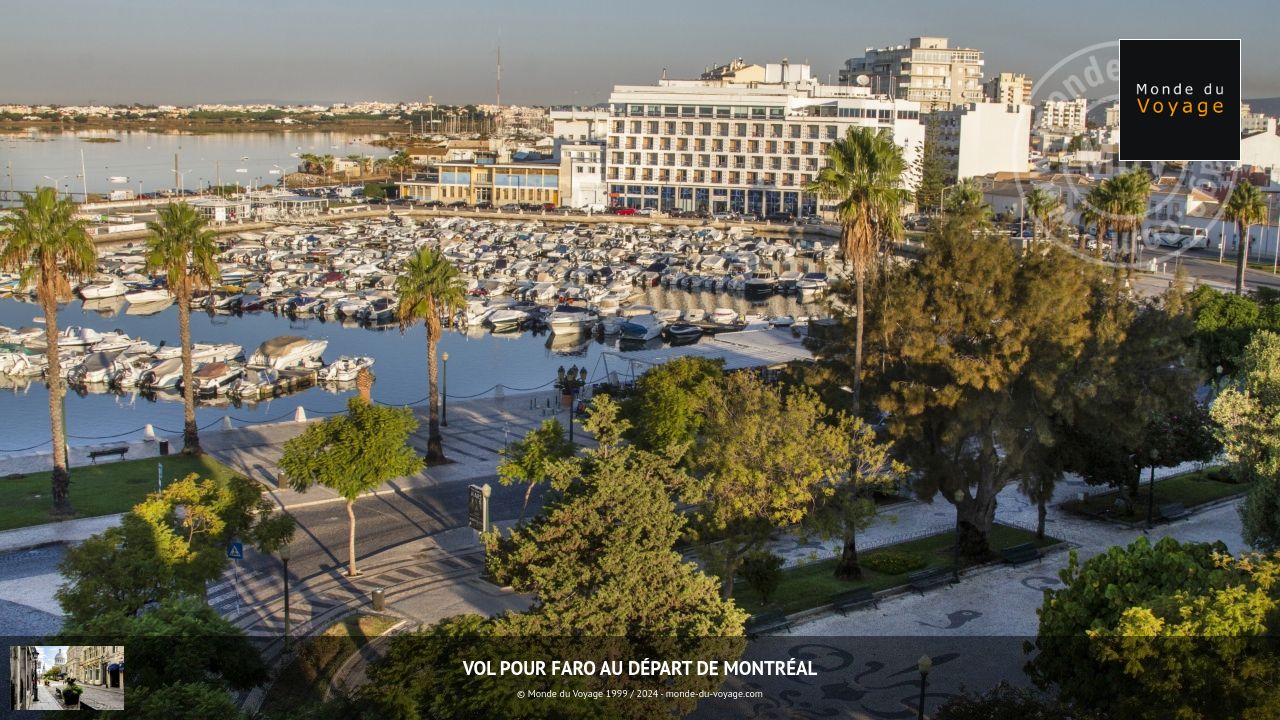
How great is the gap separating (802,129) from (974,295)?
91023mm

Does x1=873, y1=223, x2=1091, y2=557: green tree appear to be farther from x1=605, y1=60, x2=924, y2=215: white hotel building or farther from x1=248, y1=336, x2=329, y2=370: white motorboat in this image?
x1=605, y1=60, x2=924, y2=215: white hotel building

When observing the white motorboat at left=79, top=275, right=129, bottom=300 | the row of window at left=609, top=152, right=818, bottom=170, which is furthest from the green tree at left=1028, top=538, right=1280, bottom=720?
the row of window at left=609, top=152, right=818, bottom=170

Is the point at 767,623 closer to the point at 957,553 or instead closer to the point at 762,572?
the point at 762,572

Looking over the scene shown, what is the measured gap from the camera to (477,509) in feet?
80.0

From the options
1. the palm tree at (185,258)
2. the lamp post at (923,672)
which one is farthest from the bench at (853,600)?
the palm tree at (185,258)

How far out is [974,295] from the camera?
2286cm


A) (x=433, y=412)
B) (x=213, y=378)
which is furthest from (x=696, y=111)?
(x=433, y=412)

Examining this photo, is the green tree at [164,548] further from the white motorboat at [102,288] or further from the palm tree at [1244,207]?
the white motorboat at [102,288]

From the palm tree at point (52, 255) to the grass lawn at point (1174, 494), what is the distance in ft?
78.3

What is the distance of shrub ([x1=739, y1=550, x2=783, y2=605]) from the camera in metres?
21.2

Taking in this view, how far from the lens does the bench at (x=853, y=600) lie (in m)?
21.2

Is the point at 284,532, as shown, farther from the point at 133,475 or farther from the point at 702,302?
the point at 702,302

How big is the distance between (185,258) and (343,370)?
1856 cm

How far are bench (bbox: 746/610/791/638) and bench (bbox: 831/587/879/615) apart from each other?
1197mm
